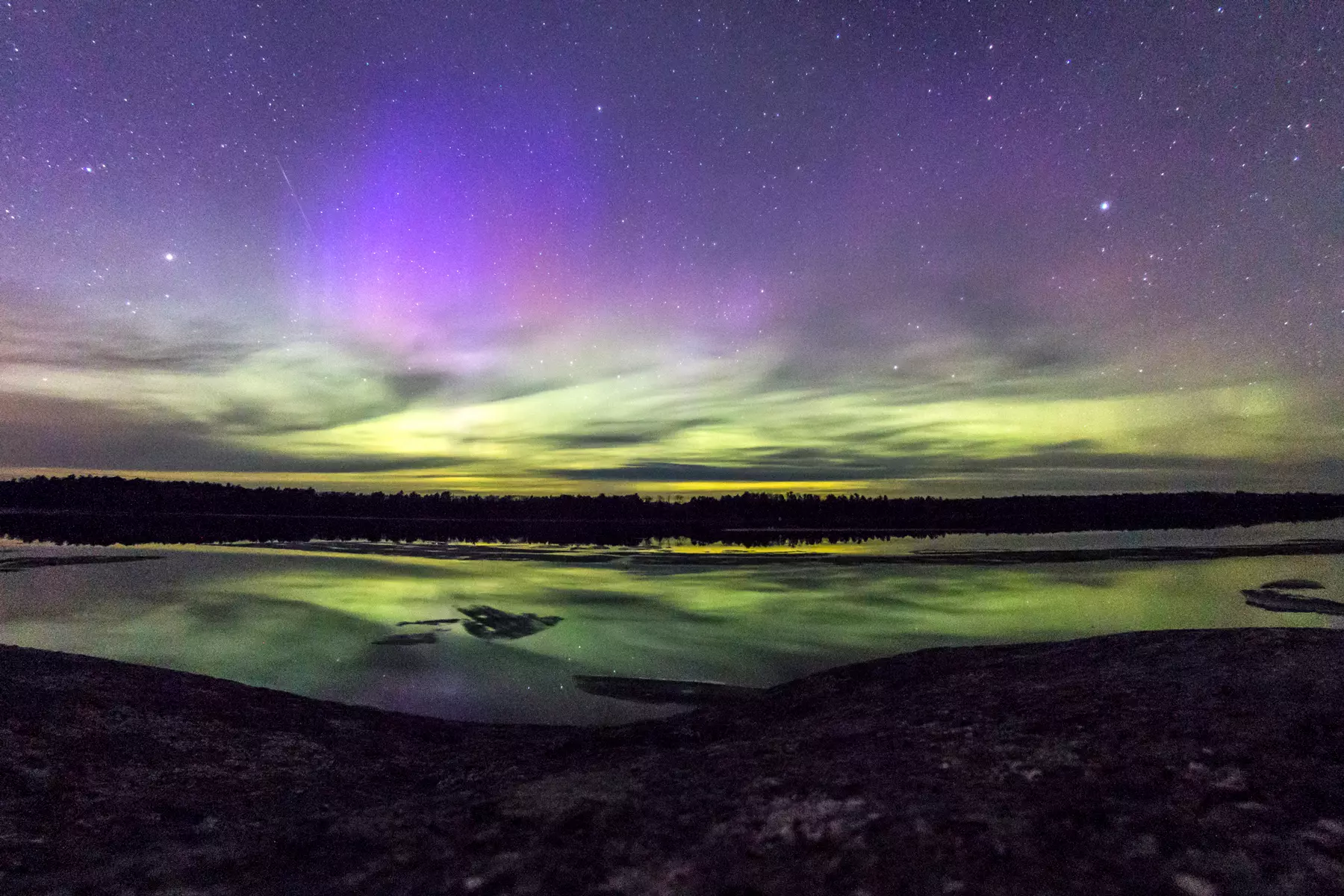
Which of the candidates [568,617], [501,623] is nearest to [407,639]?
[501,623]

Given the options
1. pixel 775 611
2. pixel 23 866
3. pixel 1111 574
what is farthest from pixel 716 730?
pixel 1111 574

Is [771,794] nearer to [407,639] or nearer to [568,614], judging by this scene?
[407,639]

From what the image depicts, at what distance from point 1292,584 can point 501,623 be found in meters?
20.3

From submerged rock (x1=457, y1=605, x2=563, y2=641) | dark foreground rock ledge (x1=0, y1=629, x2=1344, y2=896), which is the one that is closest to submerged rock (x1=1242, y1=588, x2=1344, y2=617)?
dark foreground rock ledge (x1=0, y1=629, x2=1344, y2=896)

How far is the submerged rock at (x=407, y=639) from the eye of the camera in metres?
11.4

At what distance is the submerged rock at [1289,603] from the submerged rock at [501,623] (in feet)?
48.8

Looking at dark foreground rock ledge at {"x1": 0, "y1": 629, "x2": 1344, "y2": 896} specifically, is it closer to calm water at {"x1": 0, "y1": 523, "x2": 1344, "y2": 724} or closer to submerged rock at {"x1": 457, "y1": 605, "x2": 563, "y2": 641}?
calm water at {"x1": 0, "y1": 523, "x2": 1344, "y2": 724}

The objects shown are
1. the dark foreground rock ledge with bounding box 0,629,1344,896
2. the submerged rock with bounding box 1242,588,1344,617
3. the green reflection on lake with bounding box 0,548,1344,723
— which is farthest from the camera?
the submerged rock with bounding box 1242,588,1344,617

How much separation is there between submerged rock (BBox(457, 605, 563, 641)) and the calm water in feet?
1.19

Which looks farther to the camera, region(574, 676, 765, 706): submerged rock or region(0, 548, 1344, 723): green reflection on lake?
region(0, 548, 1344, 723): green reflection on lake

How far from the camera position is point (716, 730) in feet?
20.8

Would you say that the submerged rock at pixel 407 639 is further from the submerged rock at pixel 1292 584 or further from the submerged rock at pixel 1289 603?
the submerged rock at pixel 1292 584

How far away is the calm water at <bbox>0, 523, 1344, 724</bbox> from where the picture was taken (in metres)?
9.48

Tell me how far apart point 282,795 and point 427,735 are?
6.39ft
